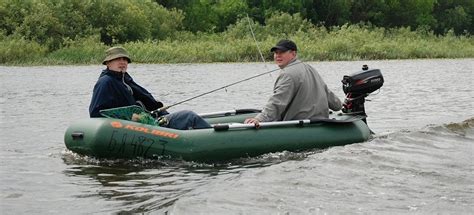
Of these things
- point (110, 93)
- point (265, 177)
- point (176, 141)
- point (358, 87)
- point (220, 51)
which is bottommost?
point (220, 51)

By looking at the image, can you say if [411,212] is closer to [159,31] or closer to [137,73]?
[137,73]

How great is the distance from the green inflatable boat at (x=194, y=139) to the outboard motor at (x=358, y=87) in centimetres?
82

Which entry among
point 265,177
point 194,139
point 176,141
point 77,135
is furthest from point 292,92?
point 77,135

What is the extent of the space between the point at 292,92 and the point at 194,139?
1210 millimetres

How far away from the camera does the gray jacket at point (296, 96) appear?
8430mm

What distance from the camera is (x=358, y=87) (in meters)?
9.16

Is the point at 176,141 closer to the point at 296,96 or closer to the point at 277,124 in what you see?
the point at 277,124

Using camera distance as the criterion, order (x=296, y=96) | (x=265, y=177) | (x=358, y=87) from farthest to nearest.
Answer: (x=358, y=87)
(x=296, y=96)
(x=265, y=177)

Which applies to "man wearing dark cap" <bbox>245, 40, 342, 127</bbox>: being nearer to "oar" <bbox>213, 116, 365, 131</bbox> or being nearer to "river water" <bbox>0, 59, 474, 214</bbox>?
"oar" <bbox>213, 116, 365, 131</bbox>

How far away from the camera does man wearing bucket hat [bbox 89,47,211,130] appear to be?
819 cm

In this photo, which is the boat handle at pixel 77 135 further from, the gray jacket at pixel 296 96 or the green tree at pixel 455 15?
the green tree at pixel 455 15

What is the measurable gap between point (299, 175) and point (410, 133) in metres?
3.21

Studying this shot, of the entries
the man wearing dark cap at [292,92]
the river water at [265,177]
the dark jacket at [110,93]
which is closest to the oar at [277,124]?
the man wearing dark cap at [292,92]

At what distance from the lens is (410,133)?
9922 mm
